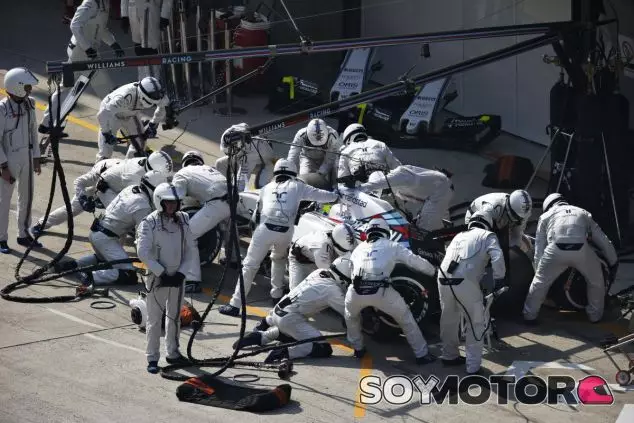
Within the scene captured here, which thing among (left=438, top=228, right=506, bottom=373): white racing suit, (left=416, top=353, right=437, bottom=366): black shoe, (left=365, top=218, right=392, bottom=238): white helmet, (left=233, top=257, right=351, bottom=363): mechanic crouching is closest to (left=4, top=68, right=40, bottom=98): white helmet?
(left=233, top=257, right=351, bottom=363): mechanic crouching

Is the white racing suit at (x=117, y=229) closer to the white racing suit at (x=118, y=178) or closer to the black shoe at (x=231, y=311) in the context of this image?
the white racing suit at (x=118, y=178)

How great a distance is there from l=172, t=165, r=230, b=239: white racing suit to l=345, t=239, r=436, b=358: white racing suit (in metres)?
2.79

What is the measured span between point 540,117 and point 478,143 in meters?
1.07

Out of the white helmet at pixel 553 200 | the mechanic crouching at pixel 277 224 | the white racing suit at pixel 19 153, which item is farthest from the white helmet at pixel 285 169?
the white racing suit at pixel 19 153

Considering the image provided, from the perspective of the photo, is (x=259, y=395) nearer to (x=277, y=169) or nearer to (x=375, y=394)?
(x=375, y=394)

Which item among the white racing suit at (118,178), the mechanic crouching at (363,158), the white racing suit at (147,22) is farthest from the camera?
the white racing suit at (147,22)

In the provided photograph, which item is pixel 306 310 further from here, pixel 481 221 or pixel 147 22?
pixel 147 22

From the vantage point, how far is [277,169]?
16578mm

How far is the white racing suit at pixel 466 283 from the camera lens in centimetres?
1443

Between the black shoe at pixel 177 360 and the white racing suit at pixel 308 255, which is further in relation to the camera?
the white racing suit at pixel 308 255

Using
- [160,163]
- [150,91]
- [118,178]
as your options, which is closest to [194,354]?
[160,163]

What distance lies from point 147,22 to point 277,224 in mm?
7607

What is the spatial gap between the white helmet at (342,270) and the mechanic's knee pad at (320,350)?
70 cm

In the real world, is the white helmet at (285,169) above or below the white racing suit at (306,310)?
above
